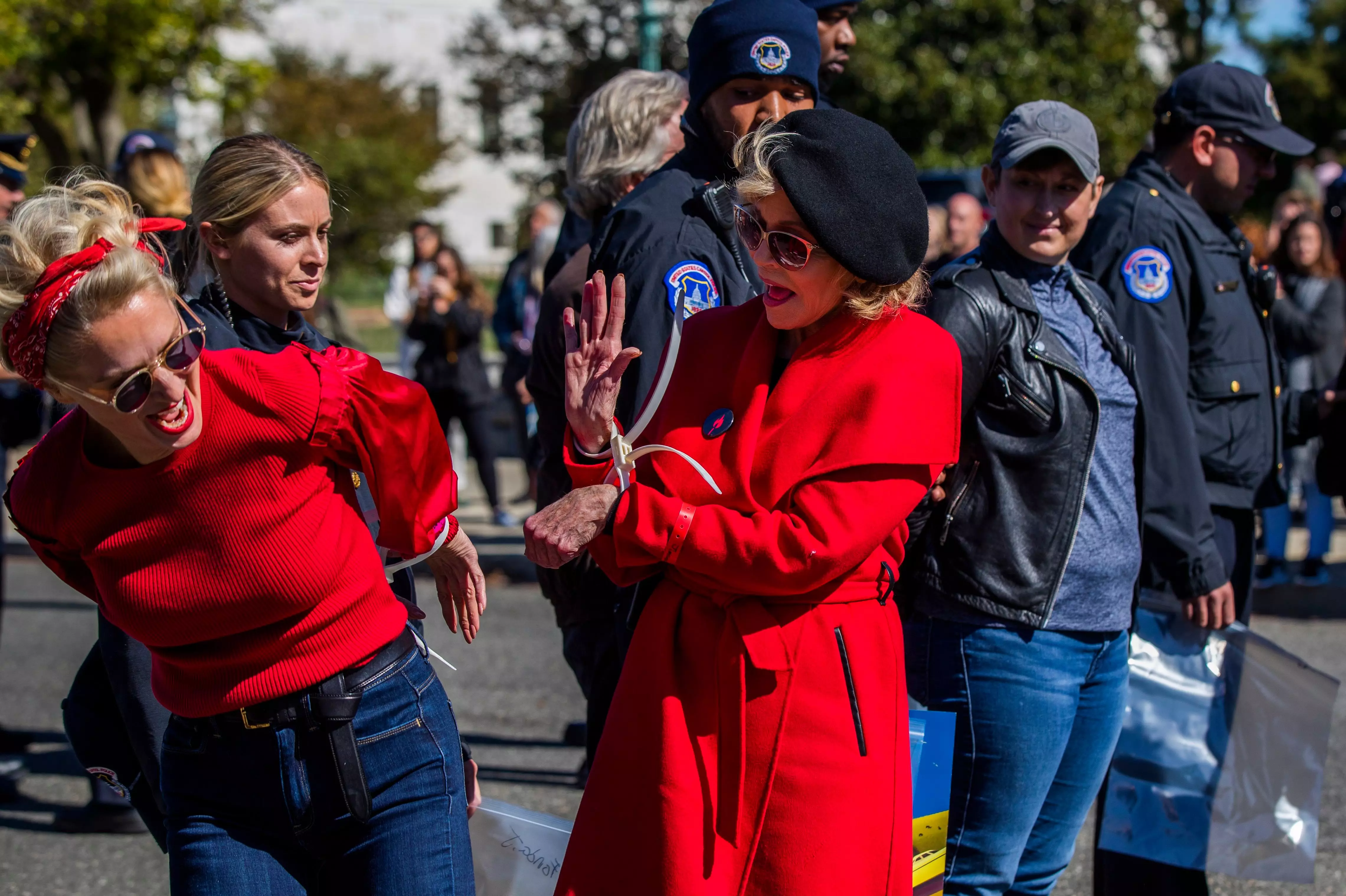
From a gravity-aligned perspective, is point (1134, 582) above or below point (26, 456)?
below

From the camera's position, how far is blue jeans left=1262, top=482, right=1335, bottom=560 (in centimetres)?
711

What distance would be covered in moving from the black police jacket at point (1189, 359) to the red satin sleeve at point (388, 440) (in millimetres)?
1608

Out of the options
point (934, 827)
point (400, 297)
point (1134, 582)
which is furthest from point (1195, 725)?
point (400, 297)

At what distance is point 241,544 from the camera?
1.97 m

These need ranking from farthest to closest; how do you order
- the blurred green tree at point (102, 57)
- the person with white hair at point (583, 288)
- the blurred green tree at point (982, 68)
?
1. the blurred green tree at point (102, 57)
2. the blurred green tree at point (982, 68)
3. the person with white hair at point (583, 288)

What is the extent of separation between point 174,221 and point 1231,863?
9.01 feet

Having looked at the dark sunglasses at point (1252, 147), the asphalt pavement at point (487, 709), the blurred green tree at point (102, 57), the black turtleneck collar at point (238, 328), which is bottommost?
the asphalt pavement at point (487, 709)

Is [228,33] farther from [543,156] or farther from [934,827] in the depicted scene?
[934,827]

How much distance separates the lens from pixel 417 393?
2141mm

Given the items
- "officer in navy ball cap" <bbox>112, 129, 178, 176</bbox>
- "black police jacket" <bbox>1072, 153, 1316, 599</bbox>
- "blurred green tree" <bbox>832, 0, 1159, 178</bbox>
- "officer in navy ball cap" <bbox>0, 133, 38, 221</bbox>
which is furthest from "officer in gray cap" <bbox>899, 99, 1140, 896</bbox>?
"blurred green tree" <bbox>832, 0, 1159, 178</bbox>

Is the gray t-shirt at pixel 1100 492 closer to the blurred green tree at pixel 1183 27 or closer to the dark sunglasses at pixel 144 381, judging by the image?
the dark sunglasses at pixel 144 381

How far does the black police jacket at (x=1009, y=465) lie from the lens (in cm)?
254

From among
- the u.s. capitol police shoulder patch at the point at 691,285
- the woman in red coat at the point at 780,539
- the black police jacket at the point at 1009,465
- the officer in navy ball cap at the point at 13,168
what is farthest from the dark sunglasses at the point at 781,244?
the officer in navy ball cap at the point at 13,168

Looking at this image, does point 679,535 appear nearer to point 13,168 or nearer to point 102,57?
point 13,168
